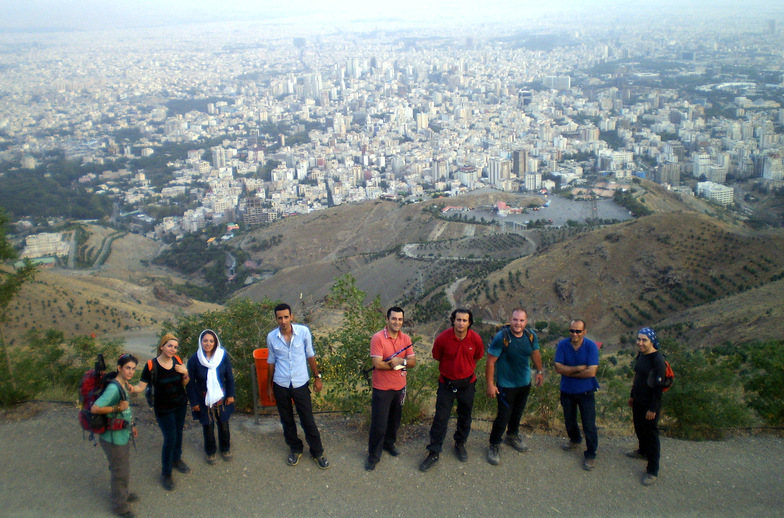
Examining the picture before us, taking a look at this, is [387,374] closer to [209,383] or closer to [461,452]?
[461,452]

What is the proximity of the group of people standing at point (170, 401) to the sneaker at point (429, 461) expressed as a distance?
1.25m

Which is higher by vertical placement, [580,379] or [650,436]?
[580,379]

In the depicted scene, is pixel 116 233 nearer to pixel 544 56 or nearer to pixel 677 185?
pixel 677 185

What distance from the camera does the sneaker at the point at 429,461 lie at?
368cm

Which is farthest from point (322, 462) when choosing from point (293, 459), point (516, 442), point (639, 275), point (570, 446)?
point (639, 275)

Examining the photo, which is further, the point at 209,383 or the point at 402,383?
the point at 402,383

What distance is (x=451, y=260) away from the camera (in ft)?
89.8

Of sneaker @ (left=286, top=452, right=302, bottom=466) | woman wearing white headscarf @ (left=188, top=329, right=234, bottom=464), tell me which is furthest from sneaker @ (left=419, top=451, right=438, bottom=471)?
woman wearing white headscarf @ (left=188, top=329, right=234, bottom=464)

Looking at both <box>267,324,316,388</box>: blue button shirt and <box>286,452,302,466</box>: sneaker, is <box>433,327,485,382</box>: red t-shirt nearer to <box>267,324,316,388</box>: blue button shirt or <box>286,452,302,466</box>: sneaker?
<box>267,324,316,388</box>: blue button shirt

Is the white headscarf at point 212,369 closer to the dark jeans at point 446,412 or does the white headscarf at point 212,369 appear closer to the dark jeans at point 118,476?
the dark jeans at point 118,476

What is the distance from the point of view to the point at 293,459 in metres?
3.78

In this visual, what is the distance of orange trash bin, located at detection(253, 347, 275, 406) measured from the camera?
13.4ft

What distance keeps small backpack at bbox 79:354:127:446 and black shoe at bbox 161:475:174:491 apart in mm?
476

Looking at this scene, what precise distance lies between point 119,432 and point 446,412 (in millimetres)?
1902
